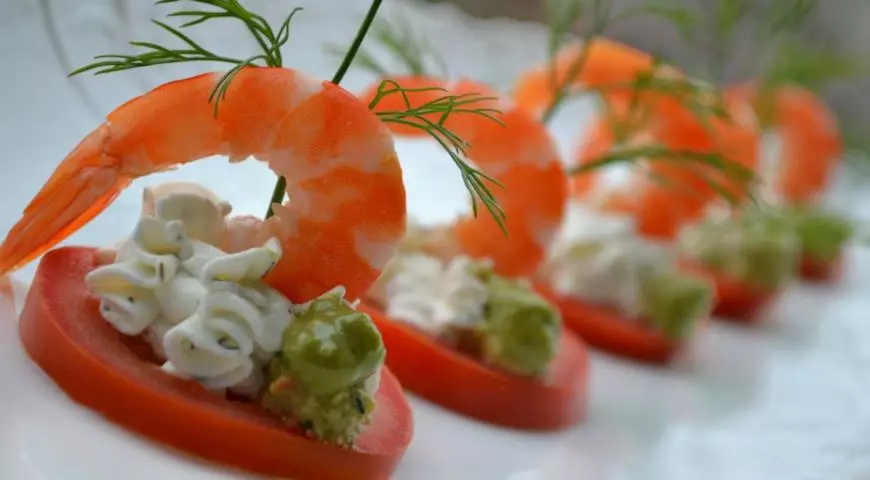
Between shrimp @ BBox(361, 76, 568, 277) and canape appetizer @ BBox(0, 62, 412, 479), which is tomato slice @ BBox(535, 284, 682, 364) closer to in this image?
shrimp @ BBox(361, 76, 568, 277)

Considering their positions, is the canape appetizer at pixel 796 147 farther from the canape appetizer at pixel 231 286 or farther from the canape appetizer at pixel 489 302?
the canape appetizer at pixel 231 286

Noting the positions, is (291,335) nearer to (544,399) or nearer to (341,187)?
(341,187)

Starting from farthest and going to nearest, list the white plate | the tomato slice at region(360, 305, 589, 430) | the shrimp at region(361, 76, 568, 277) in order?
the shrimp at region(361, 76, 568, 277)
the tomato slice at region(360, 305, 589, 430)
the white plate

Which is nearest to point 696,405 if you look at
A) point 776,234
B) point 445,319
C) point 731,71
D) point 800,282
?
point 445,319

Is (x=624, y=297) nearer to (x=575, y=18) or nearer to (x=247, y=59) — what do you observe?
(x=575, y=18)

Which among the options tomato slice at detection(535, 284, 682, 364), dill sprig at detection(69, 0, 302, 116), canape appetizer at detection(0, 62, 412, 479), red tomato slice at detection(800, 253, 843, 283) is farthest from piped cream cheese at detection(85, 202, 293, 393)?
red tomato slice at detection(800, 253, 843, 283)

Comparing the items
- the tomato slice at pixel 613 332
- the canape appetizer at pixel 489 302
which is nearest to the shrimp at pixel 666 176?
the tomato slice at pixel 613 332
